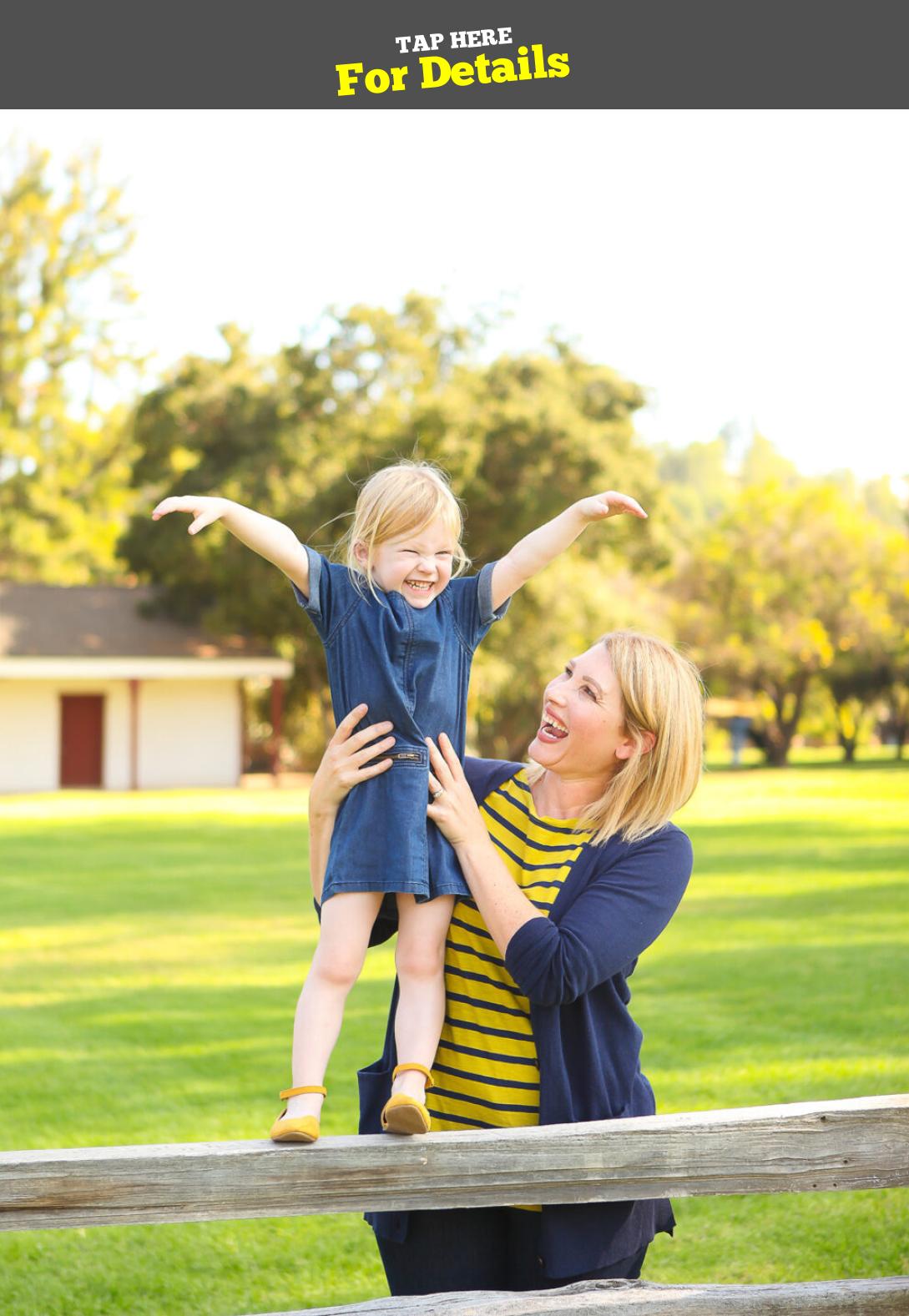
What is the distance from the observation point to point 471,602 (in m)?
3.32

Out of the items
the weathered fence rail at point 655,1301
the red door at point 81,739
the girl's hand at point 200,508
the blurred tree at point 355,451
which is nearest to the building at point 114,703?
the red door at point 81,739

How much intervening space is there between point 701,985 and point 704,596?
43661 millimetres

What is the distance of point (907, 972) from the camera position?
36.6 feet

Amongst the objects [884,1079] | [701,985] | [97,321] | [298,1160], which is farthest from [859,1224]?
[97,321]

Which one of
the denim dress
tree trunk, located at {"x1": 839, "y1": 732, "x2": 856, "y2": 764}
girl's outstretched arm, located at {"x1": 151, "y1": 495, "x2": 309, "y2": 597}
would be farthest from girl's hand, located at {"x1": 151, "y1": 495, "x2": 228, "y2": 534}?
tree trunk, located at {"x1": 839, "y1": 732, "x2": 856, "y2": 764}

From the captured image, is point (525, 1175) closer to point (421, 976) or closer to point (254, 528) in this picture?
point (421, 976)

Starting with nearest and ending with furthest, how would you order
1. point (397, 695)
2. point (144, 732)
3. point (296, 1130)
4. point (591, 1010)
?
point (296, 1130)
point (591, 1010)
point (397, 695)
point (144, 732)

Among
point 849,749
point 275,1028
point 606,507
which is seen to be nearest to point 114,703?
point 849,749

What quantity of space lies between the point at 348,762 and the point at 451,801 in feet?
0.73

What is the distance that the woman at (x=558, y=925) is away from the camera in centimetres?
279

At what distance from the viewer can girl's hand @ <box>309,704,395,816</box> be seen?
3004 millimetres

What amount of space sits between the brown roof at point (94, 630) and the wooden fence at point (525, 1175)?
35.9 metres

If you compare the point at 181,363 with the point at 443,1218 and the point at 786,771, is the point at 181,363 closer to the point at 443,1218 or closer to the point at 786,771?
the point at 786,771

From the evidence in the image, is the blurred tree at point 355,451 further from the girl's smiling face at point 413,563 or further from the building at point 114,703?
the girl's smiling face at point 413,563
